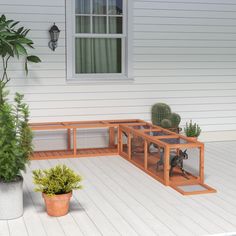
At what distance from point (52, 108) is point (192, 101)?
8.43ft

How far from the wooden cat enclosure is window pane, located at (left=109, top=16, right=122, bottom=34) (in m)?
1.56

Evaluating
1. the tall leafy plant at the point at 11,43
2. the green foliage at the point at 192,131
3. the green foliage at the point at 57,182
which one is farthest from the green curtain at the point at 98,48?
the green foliage at the point at 57,182

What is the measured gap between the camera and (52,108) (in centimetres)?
790

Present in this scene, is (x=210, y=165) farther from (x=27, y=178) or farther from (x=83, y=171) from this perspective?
(x=27, y=178)

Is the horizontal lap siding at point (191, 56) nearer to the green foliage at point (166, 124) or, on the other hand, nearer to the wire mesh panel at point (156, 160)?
the green foliage at point (166, 124)

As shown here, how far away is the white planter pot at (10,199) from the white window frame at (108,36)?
3498 mm

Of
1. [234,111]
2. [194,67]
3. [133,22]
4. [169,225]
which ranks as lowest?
[169,225]

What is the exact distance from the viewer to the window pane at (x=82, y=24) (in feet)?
26.1

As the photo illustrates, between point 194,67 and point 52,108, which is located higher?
point 194,67

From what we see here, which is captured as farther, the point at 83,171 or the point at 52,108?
the point at 52,108

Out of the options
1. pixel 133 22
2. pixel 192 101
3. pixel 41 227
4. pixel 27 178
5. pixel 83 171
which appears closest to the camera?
pixel 41 227

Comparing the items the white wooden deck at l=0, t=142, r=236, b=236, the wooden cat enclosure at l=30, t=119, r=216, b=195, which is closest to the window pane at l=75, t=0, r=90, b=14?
the wooden cat enclosure at l=30, t=119, r=216, b=195

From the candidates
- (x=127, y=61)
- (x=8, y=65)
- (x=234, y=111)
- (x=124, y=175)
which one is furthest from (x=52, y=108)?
(x=234, y=111)

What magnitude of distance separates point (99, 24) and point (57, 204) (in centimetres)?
420
